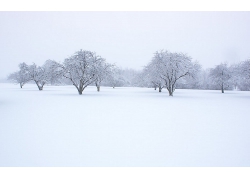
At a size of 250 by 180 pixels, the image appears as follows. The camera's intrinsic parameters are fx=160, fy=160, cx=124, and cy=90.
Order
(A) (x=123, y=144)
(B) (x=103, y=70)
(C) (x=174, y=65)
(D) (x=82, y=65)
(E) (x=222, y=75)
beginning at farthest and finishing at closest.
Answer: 1. (E) (x=222, y=75)
2. (B) (x=103, y=70)
3. (D) (x=82, y=65)
4. (C) (x=174, y=65)
5. (A) (x=123, y=144)

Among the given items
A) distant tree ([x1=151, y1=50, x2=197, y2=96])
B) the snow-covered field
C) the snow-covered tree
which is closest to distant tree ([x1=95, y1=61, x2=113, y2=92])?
the snow-covered tree

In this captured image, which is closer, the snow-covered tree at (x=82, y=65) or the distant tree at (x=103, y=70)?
the snow-covered tree at (x=82, y=65)

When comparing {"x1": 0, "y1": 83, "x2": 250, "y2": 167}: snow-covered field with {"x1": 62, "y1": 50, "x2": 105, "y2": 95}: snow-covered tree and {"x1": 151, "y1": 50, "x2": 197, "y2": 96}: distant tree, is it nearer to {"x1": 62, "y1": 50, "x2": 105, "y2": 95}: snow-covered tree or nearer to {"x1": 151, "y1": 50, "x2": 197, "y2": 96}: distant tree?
{"x1": 151, "y1": 50, "x2": 197, "y2": 96}: distant tree

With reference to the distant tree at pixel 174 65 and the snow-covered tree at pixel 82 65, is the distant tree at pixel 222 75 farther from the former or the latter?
the snow-covered tree at pixel 82 65

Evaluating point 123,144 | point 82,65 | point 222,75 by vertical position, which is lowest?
point 123,144

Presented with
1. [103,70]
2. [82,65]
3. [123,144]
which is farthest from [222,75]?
[123,144]

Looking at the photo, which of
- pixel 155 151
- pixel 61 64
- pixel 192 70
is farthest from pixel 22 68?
pixel 155 151

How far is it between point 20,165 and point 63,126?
3968 millimetres

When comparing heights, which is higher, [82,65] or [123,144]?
[82,65]

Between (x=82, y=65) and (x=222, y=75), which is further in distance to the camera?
(x=222, y=75)

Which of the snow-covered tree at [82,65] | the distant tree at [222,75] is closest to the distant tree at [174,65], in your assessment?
the snow-covered tree at [82,65]

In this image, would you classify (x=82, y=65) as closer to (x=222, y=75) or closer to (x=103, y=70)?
(x=103, y=70)

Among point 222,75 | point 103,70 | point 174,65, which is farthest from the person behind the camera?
point 222,75

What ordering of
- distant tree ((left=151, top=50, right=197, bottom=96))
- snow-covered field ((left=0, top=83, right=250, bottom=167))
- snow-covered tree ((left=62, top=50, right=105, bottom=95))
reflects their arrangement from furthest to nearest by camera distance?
1. snow-covered tree ((left=62, top=50, right=105, bottom=95))
2. distant tree ((left=151, top=50, right=197, bottom=96))
3. snow-covered field ((left=0, top=83, right=250, bottom=167))
